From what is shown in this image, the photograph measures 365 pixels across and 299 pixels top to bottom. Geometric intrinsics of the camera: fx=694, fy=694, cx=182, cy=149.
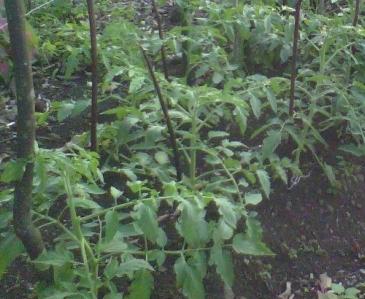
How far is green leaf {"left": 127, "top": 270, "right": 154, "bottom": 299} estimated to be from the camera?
209 centimetres

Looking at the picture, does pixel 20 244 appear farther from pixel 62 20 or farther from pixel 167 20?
pixel 167 20

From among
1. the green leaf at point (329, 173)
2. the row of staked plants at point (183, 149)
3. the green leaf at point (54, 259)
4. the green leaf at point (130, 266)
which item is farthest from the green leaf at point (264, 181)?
the green leaf at point (54, 259)

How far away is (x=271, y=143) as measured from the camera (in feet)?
9.49

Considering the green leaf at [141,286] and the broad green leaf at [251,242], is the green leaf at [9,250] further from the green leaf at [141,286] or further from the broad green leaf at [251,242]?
the broad green leaf at [251,242]

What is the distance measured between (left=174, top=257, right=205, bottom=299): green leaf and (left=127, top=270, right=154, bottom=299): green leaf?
0.12 meters

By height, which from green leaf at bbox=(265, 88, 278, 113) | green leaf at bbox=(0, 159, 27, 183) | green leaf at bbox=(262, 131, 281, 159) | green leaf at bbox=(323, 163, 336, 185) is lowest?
green leaf at bbox=(323, 163, 336, 185)

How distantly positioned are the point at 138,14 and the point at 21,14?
3.02m

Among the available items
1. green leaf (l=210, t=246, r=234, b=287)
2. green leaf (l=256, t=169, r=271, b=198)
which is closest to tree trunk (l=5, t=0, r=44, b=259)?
green leaf (l=210, t=246, r=234, b=287)

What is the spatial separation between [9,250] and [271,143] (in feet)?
4.10

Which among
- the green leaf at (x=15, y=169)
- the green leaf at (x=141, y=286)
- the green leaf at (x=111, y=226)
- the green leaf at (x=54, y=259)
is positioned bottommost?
the green leaf at (x=141, y=286)

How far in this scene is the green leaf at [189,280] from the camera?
7.06 ft

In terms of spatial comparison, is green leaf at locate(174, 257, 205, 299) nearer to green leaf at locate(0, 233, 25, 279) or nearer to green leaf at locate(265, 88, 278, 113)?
green leaf at locate(0, 233, 25, 279)

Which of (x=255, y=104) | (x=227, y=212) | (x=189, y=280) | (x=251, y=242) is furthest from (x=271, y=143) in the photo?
(x=189, y=280)

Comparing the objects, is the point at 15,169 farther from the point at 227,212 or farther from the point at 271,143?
the point at 271,143
